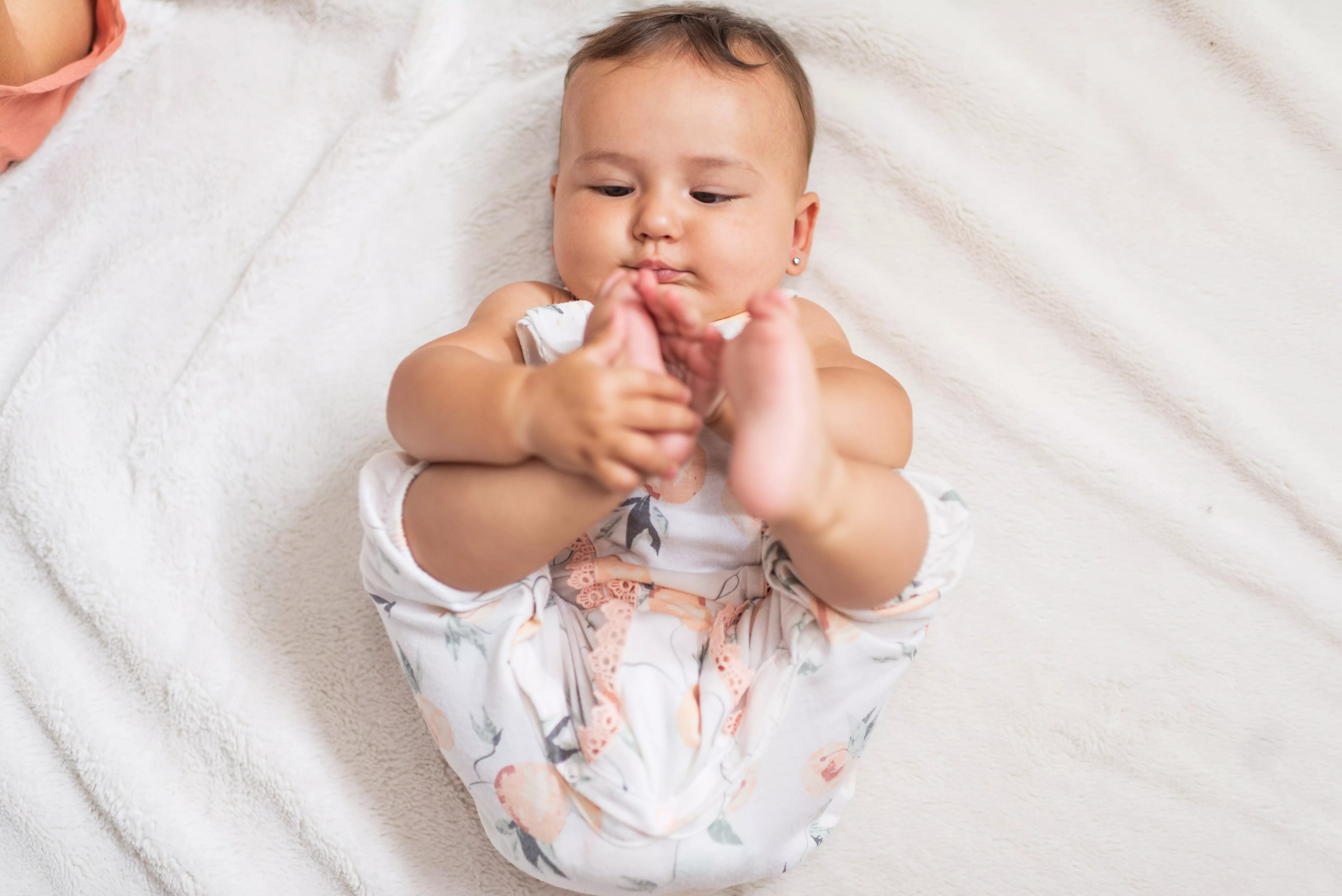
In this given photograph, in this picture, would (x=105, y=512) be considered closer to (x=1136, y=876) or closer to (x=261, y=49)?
(x=261, y=49)

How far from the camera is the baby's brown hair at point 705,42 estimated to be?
1112 mm

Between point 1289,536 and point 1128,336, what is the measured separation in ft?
0.99

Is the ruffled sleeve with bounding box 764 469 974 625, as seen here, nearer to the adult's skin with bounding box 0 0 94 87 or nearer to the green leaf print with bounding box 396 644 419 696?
the green leaf print with bounding box 396 644 419 696

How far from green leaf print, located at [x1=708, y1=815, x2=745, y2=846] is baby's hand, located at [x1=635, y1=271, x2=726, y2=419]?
42 centimetres

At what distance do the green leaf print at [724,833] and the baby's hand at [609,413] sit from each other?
39cm

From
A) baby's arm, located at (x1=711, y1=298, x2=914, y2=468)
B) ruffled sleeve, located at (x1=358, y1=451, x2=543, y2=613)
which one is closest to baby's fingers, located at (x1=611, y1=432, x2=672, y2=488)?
baby's arm, located at (x1=711, y1=298, x2=914, y2=468)

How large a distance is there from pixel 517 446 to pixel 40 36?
2.94 feet

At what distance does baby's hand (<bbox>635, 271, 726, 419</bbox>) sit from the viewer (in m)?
0.88

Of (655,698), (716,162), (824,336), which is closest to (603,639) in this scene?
(655,698)

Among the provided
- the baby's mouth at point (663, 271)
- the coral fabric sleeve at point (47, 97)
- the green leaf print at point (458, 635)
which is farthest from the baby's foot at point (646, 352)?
the coral fabric sleeve at point (47, 97)

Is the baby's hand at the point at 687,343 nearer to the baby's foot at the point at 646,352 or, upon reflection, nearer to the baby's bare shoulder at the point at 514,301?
the baby's foot at the point at 646,352

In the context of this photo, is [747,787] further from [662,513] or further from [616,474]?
[616,474]

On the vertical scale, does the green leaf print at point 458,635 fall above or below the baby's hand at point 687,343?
below

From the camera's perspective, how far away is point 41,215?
1.30 meters
